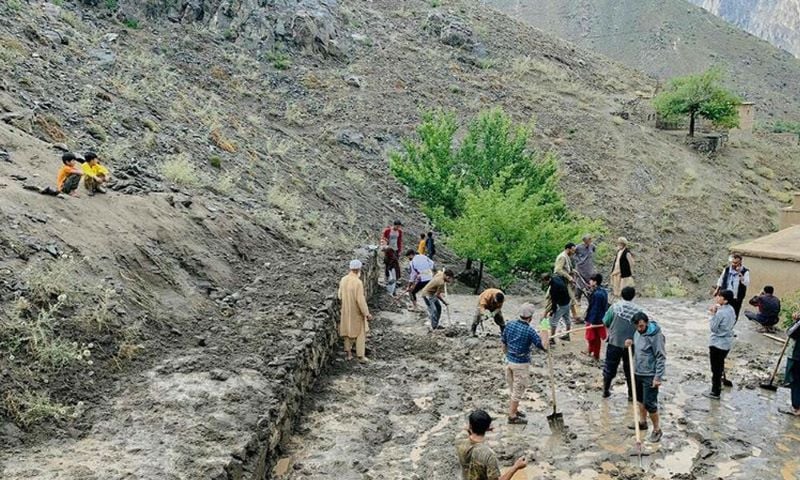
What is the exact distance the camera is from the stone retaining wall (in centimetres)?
619

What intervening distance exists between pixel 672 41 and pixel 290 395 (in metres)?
80.2

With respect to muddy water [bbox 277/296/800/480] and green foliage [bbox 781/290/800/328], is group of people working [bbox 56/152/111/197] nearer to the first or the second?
muddy water [bbox 277/296/800/480]

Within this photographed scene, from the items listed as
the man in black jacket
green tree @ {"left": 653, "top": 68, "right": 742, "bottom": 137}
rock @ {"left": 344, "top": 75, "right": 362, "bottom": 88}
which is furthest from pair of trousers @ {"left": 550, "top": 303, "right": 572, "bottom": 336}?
green tree @ {"left": 653, "top": 68, "right": 742, "bottom": 137}

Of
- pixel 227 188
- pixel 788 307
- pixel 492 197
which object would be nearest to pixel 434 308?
pixel 227 188

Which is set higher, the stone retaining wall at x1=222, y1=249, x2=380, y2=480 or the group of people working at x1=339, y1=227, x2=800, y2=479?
the group of people working at x1=339, y1=227, x2=800, y2=479

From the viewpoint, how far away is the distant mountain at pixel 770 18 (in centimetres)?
12531

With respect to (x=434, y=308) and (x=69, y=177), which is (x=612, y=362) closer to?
(x=434, y=308)

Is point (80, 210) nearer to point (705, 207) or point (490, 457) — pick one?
point (490, 457)

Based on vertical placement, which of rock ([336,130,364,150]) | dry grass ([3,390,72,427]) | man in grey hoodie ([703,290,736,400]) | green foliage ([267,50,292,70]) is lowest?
dry grass ([3,390,72,427])

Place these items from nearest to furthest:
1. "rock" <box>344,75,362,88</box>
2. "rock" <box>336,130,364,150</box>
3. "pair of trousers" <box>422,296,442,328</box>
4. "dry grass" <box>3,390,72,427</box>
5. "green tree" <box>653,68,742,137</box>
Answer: "dry grass" <box>3,390,72,427</box>, "pair of trousers" <box>422,296,442,328</box>, "rock" <box>336,130,364,150</box>, "rock" <box>344,75,362,88</box>, "green tree" <box>653,68,742,137</box>

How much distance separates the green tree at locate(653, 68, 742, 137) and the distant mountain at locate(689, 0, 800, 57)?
9885 centimetres

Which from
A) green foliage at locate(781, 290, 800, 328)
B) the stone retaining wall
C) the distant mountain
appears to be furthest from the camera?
the distant mountain

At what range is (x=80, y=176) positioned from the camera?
1020cm

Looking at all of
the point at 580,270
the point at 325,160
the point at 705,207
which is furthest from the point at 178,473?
the point at 705,207
